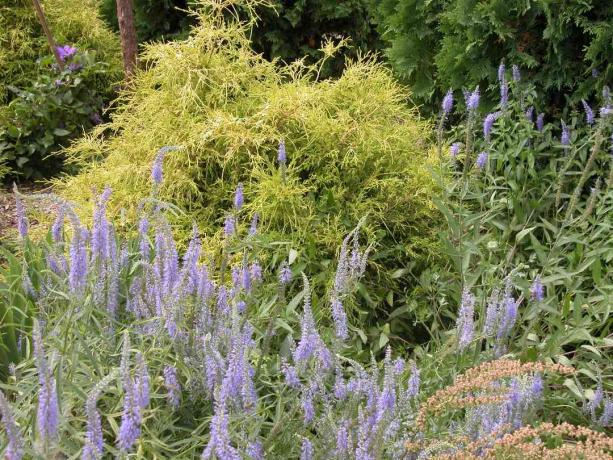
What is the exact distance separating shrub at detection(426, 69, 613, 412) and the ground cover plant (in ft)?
1.36

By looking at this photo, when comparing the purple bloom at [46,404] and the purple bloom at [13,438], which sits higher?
the purple bloom at [46,404]

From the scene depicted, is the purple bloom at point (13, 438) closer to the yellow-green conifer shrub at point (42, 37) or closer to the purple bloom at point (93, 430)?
the purple bloom at point (93, 430)

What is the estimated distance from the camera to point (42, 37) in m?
6.47

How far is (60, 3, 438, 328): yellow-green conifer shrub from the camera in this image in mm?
3346

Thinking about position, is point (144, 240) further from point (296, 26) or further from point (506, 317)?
point (296, 26)

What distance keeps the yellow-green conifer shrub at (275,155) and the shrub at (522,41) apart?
2.64ft

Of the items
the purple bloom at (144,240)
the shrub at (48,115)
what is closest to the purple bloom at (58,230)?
the purple bloom at (144,240)

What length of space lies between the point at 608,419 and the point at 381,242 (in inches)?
52.8

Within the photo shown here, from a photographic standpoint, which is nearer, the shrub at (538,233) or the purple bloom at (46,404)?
the purple bloom at (46,404)

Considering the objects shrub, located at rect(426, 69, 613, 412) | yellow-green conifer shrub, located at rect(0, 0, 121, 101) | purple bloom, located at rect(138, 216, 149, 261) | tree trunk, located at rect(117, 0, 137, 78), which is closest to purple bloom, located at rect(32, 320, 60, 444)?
purple bloom, located at rect(138, 216, 149, 261)

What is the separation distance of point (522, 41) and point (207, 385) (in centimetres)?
311

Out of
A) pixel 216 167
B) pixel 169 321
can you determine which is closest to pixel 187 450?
pixel 169 321

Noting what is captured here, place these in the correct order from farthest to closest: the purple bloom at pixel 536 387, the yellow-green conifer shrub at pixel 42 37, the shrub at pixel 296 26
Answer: the yellow-green conifer shrub at pixel 42 37, the shrub at pixel 296 26, the purple bloom at pixel 536 387

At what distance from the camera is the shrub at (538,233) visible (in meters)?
2.82
